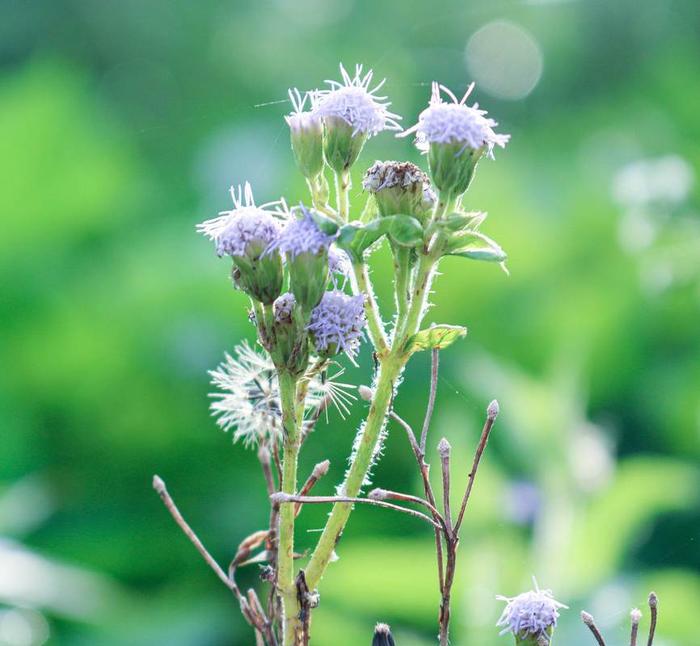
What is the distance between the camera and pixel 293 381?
64 centimetres

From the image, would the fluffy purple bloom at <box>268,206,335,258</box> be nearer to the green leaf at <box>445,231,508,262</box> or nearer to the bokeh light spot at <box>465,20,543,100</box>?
the green leaf at <box>445,231,508,262</box>

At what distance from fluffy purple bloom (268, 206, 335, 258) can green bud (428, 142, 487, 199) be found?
83 mm

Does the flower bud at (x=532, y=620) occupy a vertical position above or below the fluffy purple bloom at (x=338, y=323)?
below

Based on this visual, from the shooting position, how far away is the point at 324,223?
0.58 meters

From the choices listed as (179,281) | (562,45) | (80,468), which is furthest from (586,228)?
(562,45)

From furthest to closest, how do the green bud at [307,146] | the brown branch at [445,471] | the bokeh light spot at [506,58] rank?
1. the bokeh light spot at [506,58]
2. the green bud at [307,146]
3. the brown branch at [445,471]

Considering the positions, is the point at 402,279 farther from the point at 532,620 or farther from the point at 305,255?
the point at 532,620

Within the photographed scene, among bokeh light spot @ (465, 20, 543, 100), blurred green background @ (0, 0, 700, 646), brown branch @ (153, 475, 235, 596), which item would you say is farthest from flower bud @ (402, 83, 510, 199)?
bokeh light spot @ (465, 20, 543, 100)

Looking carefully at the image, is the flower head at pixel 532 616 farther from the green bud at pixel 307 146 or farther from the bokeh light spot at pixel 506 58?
the bokeh light spot at pixel 506 58

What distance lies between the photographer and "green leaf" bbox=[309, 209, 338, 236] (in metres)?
0.58

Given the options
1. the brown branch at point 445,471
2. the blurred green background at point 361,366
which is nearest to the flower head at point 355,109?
the brown branch at point 445,471

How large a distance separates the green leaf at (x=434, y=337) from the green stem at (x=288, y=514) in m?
Result: 0.08

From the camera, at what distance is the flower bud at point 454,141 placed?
24.6 inches

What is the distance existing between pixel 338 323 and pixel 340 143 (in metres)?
0.14
